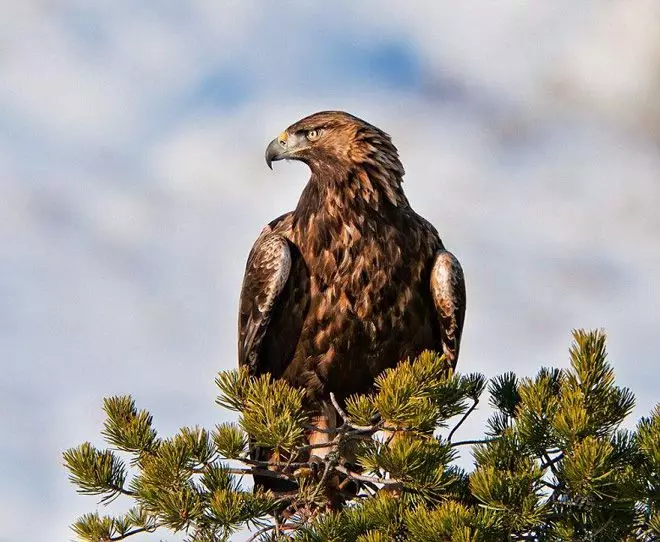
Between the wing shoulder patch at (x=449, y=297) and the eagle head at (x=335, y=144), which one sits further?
the eagle head at (x=335, y=144)

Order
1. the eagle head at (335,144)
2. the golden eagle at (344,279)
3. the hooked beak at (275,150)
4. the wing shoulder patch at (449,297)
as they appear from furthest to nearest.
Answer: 1. the hooked beak at (275,150)
2. the eagle head at (335,144)
3. the wing shoulder patch at (449,297)
4. the golden eagle at (344,279)

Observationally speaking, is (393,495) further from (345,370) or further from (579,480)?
(345,370)

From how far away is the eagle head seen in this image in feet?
26.2

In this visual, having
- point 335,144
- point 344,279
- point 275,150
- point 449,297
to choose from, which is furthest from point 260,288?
point 449,297

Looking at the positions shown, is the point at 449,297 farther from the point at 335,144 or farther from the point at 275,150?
the point at 275,150

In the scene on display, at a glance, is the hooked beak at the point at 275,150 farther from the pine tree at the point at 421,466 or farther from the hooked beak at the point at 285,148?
the pine tree at the point at 421,466

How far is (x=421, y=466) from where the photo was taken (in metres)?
5.16

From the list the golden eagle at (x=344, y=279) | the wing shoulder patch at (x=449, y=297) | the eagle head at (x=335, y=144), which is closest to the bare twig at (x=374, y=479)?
the golden eagle at (x=344, y=279)

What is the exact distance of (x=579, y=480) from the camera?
5.00 m

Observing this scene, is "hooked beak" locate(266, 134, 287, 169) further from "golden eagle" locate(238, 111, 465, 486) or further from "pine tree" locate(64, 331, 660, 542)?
"pine tree" locate(64, 331, 660, 542)

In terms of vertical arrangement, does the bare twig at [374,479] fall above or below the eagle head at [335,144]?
below

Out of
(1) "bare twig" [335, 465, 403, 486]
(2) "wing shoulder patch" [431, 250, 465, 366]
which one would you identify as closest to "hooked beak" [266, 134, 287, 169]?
(2) "wing shoulder patch" [431, 250, 465, 366]

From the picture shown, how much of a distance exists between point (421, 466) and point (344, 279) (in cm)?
264

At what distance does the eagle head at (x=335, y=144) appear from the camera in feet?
26.2
